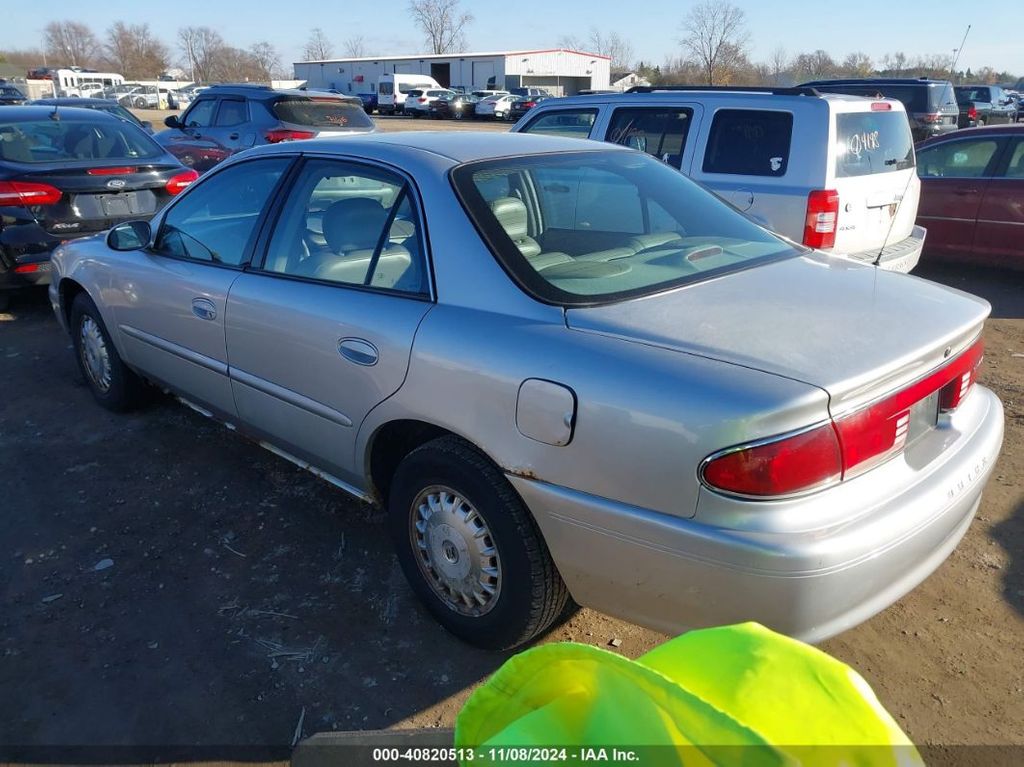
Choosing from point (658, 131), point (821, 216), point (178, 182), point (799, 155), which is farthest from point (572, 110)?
point (178, 182)

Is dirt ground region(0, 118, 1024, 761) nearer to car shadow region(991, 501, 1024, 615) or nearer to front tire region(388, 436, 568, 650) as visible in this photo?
car shadow region(991, 501, 1024, 615)

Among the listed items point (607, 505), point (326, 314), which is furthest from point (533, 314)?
point (326, 314)

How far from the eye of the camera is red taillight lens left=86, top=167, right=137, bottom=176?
6598mm

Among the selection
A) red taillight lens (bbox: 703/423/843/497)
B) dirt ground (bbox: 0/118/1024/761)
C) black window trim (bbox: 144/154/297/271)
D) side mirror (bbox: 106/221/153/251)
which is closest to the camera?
red taillight lens (bbox: 703/423/843/497)

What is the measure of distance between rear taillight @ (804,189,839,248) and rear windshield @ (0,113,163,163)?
577 cm

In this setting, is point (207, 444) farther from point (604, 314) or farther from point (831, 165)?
point (831, 165)

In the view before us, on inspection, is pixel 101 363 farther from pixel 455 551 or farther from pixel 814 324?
pixel 814 324

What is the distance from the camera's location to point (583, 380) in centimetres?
218

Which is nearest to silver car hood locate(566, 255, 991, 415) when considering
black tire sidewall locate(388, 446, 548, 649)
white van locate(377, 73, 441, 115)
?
black tire sidewall locate(388, 446, 548, 649)

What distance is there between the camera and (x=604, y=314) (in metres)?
2.39

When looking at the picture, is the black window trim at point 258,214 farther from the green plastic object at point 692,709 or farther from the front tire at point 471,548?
the green plastic object at point 692,709

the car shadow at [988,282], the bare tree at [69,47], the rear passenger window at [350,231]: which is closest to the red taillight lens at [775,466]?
the rear passenger window at [350,231]

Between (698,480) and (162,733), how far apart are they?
5.98ft

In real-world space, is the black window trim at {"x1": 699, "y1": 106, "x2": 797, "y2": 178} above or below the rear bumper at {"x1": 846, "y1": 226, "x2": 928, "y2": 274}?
above
